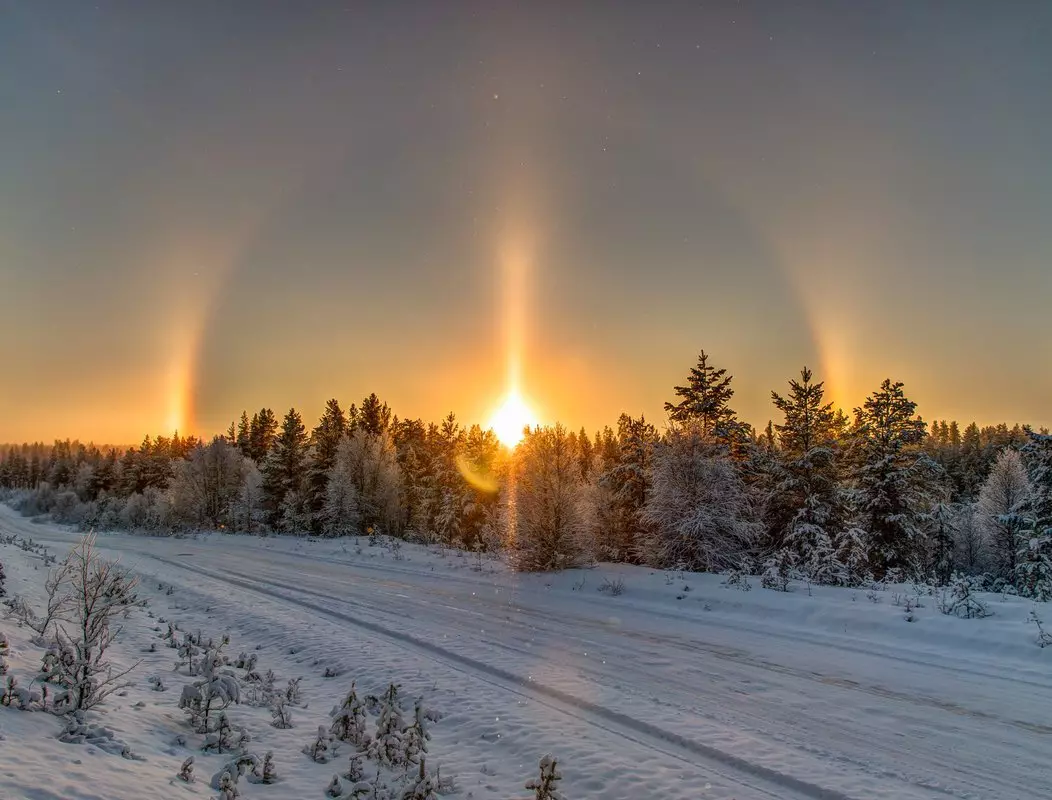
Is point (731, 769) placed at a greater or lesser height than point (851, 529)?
lesser

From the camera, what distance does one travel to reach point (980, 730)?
6988 mm

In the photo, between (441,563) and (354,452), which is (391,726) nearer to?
(441,563)

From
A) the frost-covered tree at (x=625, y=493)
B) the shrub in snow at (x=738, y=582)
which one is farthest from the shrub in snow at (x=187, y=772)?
the frost-covered tree at (x=625, y=493)

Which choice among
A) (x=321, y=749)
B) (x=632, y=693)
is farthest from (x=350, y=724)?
(x=632, y=693)

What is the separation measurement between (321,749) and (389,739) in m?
0.87

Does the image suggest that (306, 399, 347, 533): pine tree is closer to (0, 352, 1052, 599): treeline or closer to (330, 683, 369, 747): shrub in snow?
(0, 352, 1052, 599): treeline

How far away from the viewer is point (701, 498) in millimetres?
23797

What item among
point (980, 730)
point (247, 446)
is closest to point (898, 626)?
point (980, 730)

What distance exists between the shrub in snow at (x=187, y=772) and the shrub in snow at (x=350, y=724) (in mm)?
1812

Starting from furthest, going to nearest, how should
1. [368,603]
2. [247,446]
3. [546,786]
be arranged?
1. [247,446]
2. [368,603]
3. [546,786]

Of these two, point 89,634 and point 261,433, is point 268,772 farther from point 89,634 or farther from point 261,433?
point 261,433

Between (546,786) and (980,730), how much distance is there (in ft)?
18.2

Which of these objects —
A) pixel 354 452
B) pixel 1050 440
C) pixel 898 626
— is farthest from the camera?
pixel 354 452

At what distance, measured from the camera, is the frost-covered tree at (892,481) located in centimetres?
2750
